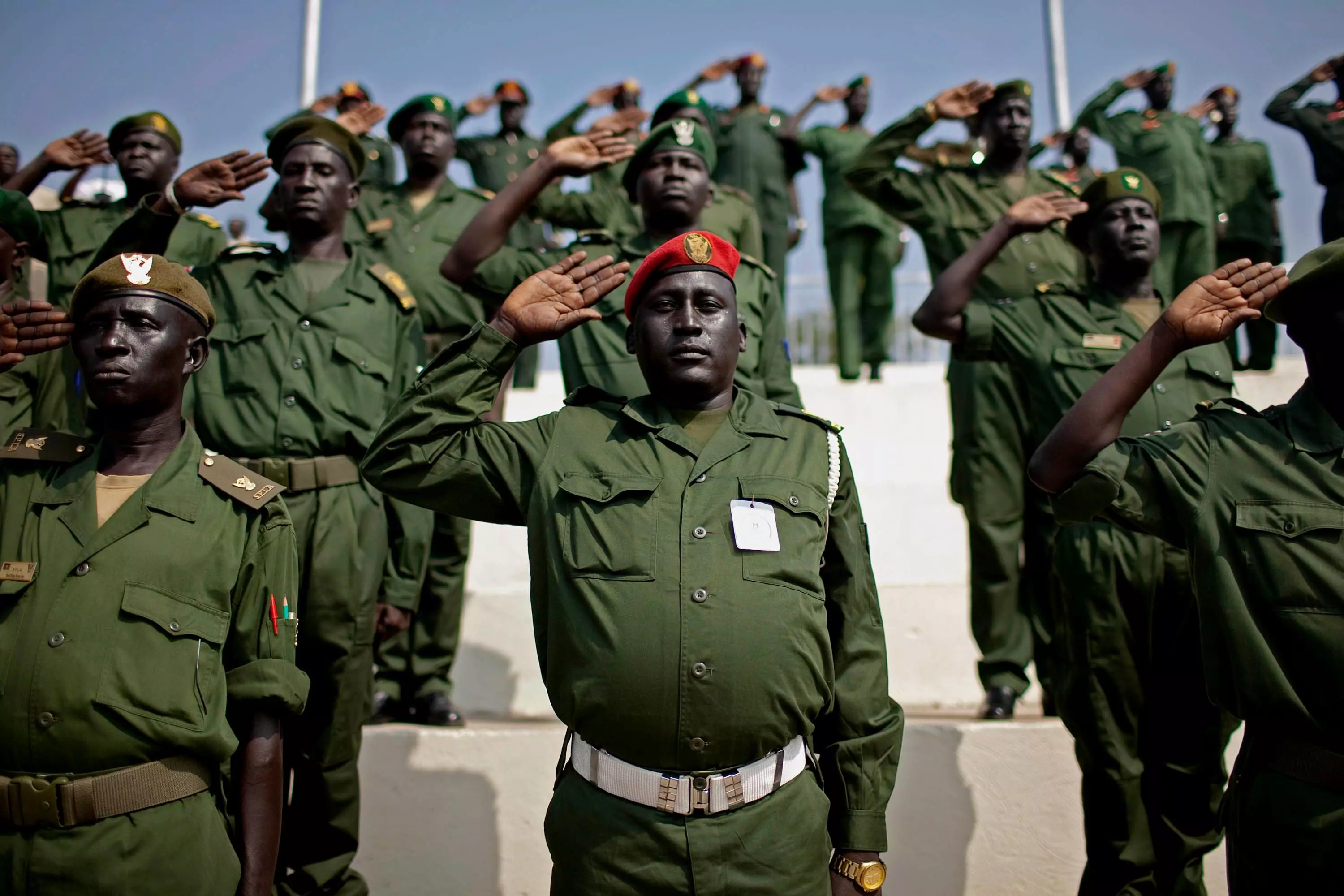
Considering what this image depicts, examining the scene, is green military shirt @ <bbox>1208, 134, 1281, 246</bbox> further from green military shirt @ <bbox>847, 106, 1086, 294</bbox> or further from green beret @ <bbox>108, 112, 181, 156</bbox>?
green beret @ <bbox>108, 112, 181, 156</bbox>

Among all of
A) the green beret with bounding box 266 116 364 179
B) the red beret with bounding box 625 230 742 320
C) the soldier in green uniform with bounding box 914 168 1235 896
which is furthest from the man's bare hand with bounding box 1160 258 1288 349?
the green beret with bounding box 266 116 364 179

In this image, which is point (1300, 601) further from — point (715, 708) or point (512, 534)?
point (512, 534)

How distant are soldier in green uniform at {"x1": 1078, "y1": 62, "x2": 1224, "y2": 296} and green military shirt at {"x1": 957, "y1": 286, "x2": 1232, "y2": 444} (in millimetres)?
3898

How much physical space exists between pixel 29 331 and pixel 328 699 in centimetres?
147

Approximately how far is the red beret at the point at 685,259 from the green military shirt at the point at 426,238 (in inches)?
111

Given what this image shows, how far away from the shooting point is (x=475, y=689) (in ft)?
19.0

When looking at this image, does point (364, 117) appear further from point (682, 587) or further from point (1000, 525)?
point (682, 587)

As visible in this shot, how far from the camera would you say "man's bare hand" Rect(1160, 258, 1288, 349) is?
2.85m

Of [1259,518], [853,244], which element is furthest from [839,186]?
[1259,518]

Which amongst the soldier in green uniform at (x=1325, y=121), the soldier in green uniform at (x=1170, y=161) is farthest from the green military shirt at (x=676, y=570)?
the soldier in green uniform at (x=1325, y=121)

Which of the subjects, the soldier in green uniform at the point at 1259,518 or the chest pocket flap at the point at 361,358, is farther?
the chest pocket flap at the point at 361,358

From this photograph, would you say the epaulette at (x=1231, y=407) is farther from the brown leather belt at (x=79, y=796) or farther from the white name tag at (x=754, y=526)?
the brown leather belt at (x=79, y=796)

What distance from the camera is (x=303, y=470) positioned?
394 centimetres

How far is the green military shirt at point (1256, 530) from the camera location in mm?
2555
